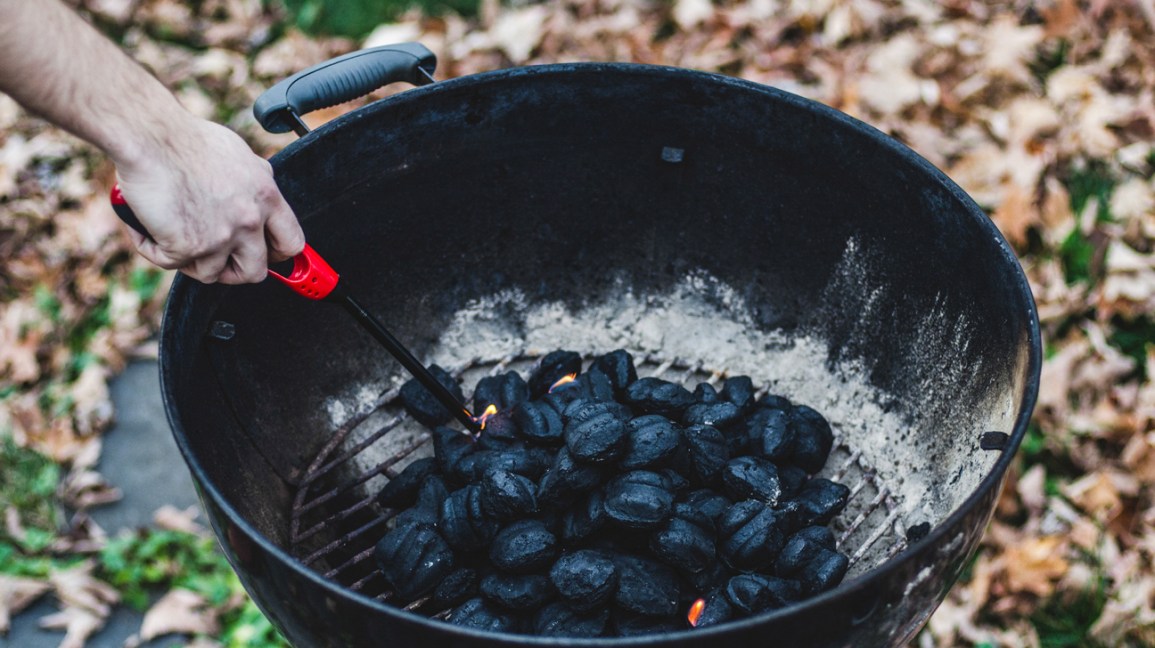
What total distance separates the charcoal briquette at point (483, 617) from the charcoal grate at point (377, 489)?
0.08 meters

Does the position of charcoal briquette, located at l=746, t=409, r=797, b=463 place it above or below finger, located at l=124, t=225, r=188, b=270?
below

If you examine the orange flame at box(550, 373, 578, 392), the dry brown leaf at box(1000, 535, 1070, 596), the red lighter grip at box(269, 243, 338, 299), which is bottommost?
the dry brown leaf at box(1000, 535, 1070, 596)

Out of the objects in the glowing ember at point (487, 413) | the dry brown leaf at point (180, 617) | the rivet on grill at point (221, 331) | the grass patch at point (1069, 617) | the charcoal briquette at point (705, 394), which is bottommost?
the dry brown leaf at point (180, 617)

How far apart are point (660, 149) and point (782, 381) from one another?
0.64 meters

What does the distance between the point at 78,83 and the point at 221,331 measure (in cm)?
65

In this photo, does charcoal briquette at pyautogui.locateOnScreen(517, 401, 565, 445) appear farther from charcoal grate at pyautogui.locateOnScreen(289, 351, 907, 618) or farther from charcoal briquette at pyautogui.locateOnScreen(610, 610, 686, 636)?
charcoal briquette at pyautogui.locateOnScreen(610, 610, 686, 636)

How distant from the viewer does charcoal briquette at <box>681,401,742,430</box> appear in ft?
6.56

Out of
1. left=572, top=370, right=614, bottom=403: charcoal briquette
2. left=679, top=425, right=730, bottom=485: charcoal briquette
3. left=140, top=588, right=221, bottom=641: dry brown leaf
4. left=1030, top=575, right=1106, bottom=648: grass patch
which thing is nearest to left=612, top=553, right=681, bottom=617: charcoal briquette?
left=679, top=425, right=730, bottom=485: charcoal briquette

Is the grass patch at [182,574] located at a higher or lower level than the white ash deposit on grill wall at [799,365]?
lower

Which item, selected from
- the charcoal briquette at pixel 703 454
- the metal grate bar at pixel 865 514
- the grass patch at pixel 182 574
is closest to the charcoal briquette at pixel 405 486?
the charcoal briquette at pixel 703 454

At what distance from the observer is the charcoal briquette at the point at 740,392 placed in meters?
2.13

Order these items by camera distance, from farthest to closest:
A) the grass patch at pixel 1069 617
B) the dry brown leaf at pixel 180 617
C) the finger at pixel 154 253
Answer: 1. the dry brown leaf at pixel 180 617
2. the grass patch at pixel 1069 617
3. the finger at pixel 154 253

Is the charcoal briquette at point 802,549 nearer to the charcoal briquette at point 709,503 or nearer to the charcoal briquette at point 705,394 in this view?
the charcoal briquette at point 709,503

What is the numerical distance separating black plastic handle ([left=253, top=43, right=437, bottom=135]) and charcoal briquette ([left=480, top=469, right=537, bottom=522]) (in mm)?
821
